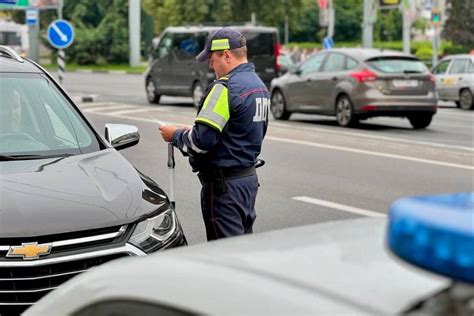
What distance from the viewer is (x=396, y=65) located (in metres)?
18.2

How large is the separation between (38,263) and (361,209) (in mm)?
5418

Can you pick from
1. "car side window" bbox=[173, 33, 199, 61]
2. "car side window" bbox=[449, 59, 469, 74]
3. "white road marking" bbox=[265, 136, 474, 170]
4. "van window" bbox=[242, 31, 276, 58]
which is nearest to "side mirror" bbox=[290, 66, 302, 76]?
"white road marking" bbox=[265, 136, 474, 170]

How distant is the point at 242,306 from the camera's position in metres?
1.66

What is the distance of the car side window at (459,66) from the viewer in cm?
2573

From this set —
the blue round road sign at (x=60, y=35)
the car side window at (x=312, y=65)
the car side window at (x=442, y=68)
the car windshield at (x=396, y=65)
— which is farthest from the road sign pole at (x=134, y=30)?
the car windshield at (x=396, y=65)

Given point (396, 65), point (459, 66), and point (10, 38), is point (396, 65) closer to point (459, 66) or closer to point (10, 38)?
point (459, 66)

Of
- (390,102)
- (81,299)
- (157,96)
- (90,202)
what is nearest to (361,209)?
(90,202)

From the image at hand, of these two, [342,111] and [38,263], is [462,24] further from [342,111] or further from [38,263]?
[38,263]

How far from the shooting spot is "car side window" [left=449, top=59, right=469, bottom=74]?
2573 cm

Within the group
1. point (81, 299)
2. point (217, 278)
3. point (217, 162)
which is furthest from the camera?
point (217, 162)

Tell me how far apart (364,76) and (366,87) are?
214 mm

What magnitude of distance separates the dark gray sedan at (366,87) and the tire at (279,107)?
622mm

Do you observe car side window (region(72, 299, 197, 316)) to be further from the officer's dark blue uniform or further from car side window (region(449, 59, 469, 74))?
car side window (region(449, 59, 469, 74))

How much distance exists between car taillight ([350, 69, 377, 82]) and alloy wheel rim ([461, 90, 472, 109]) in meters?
8.05
